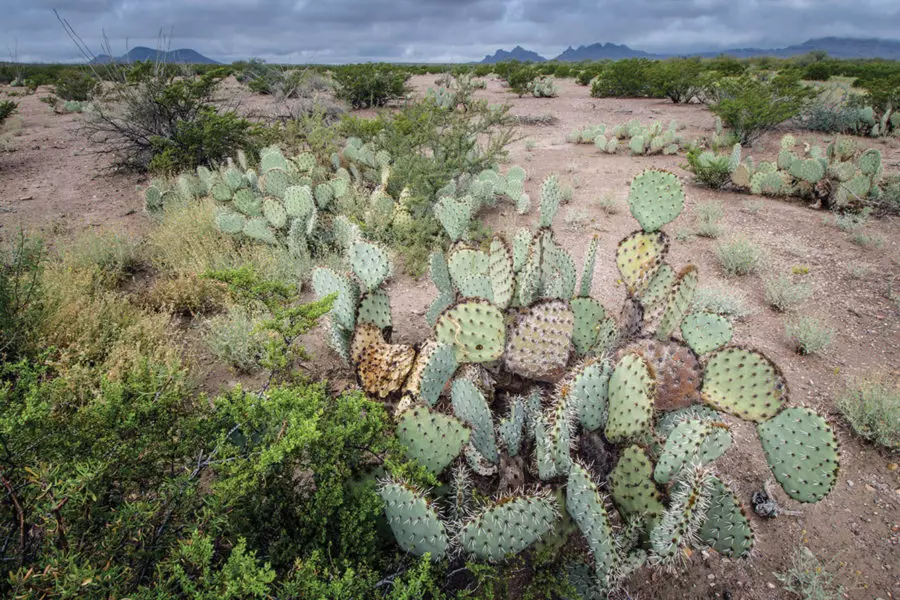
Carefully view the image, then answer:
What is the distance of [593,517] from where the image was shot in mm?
1750

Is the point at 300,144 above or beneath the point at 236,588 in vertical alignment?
above

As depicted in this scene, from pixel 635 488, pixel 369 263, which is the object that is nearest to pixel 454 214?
pixel 369 263

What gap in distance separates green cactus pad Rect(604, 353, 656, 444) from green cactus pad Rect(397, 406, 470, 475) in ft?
2.34

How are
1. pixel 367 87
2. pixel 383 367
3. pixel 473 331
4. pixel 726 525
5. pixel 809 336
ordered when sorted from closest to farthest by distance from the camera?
pixel 726 525 < pixel 473 331 < pixel 383 367 < pixel 809 336 < pixel 367 87

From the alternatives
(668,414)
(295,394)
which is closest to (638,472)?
(668,414)

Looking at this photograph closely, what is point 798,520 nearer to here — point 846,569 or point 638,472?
point 846,569

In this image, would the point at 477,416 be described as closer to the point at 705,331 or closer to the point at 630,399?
the point at 630,399

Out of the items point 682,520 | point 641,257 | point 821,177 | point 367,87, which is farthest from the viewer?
point 367,87

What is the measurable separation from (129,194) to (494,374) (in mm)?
7831

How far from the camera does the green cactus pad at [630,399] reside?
1998 millimetres

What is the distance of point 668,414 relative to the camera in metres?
2.43

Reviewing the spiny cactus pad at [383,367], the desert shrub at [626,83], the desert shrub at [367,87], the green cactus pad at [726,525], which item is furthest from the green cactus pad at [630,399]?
the desert shrub at [626,83]

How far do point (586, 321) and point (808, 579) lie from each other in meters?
1.66

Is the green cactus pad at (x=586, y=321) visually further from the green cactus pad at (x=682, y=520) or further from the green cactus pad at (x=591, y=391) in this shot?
the green cactus pad at (x=682, y=520)
